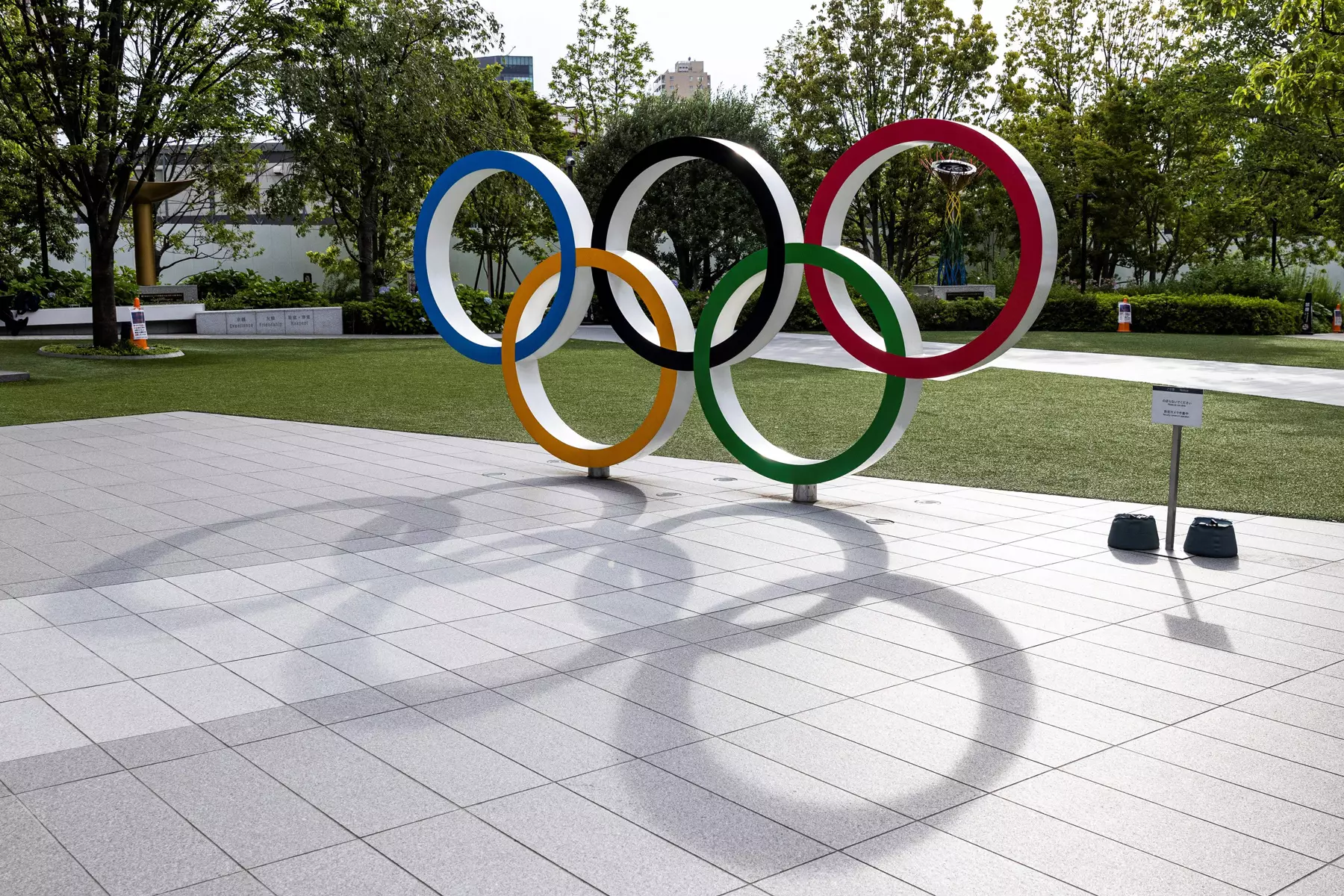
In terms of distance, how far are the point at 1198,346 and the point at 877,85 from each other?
578 inches

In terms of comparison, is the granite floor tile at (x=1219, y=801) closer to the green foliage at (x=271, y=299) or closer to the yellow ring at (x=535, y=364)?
the yellow ring at (x=535, y=364)

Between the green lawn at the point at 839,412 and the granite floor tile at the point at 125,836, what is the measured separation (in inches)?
302

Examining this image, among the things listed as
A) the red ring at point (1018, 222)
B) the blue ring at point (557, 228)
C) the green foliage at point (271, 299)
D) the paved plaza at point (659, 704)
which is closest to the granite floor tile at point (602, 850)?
the paved plaza at point (659, 704)

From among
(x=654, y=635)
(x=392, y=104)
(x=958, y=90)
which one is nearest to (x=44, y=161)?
(x=392, y=104)

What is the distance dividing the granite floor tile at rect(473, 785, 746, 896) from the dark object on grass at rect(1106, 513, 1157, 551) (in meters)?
4.91

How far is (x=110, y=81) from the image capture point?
20.7 m

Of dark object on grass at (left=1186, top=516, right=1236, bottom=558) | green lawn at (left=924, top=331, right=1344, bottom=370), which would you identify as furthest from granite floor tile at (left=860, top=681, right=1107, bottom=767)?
green lawn at (left=924, top=331, right=1344, bottom=370)

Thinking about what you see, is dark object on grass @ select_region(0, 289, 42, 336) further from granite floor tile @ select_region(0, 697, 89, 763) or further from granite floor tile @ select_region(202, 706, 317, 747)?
granite floor tile @ select_region(202, 706, 317, 747)

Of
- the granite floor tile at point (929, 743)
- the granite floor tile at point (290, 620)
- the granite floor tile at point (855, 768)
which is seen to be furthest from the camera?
the granite floor tile at point (290, 620)

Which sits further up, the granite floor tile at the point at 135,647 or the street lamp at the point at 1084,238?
the street lamp at the point at 1084,238

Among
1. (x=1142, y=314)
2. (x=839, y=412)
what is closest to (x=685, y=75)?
(x=1142, y=314)

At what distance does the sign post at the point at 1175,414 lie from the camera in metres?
7.30

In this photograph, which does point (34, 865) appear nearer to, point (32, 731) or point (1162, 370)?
Answer: point (32, 731)

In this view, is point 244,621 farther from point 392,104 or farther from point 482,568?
point 392,104
